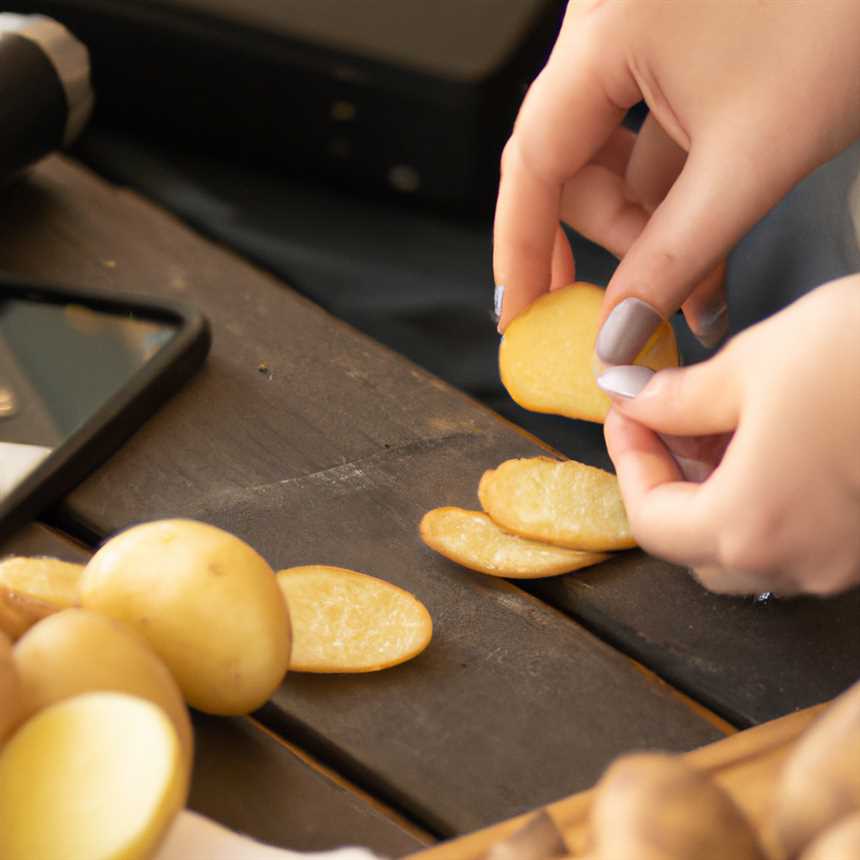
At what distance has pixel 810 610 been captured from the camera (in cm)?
63

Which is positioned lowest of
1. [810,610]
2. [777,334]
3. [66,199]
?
[66,199]

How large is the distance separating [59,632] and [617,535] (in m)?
0.30

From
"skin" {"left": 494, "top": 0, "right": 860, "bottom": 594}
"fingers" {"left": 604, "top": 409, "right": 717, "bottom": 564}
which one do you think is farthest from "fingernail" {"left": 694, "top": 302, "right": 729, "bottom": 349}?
"fingers" {"left": 604, "top": 409, "right": 717, "bottom": 564}

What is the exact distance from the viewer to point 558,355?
2.49ft

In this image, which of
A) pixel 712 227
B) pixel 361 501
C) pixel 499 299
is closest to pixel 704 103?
pixel 712 227

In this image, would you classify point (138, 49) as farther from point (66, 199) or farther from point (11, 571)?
point (11, 571)

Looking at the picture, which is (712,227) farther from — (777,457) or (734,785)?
(734,785)

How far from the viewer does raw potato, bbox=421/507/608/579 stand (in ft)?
2.12

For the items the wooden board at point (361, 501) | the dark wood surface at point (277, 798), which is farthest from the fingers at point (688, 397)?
the dark wood surface at point (277, 798)

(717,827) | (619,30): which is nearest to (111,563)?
(717,827)

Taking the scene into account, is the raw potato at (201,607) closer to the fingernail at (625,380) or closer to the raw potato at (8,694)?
the raw potato at (8,694)

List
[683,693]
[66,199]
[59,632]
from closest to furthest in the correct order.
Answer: [59,632], [683,693], [66,199]

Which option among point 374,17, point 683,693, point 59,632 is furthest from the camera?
point 374,17

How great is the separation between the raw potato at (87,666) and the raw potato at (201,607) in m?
0.03
